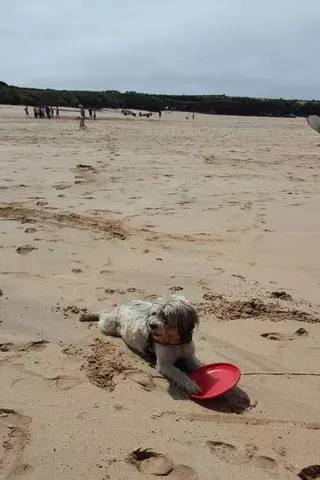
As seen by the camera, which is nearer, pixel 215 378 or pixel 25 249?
pixel 215 378

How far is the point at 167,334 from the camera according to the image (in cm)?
401

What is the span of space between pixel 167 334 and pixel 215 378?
0.50 m

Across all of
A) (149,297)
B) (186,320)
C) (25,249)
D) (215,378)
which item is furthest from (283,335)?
(25,249)

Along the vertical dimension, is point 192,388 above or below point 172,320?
below

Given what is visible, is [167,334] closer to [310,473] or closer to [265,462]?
[265,462]

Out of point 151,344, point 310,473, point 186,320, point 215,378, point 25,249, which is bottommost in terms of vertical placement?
point 310,473

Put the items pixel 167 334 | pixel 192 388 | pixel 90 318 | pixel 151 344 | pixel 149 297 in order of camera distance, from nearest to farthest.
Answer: pixel 192 388 → pixel 167 334 → pixel 151 344 → pixel 90 318 → pixel 149 297

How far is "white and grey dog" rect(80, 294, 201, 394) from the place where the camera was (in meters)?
3.92

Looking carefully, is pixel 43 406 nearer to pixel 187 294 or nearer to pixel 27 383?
pixel 27 383

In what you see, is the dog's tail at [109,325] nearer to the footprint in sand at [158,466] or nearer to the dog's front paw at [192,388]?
the dog's front paw at [192,388]

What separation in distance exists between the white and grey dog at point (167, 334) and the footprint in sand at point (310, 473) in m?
1.01

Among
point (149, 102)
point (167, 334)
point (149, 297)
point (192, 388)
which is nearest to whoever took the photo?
point (192, 388)

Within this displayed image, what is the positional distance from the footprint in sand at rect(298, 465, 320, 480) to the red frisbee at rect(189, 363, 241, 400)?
784mm

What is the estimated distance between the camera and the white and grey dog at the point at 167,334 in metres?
3.92
